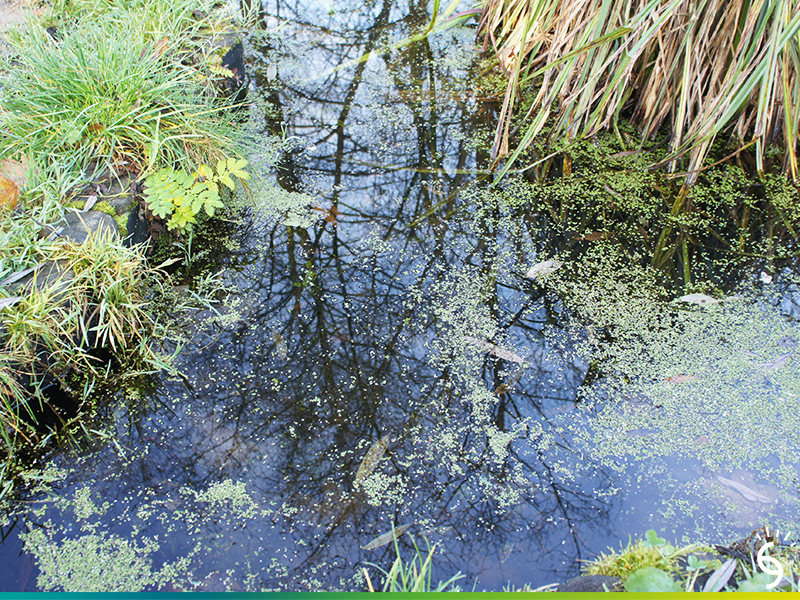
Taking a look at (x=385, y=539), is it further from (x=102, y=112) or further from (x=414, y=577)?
(x=102, y=112)

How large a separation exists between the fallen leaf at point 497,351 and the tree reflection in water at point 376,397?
0.05 ft

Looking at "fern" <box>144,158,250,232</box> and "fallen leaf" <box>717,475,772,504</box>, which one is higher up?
"fern" <box>144,158,250,232</box>

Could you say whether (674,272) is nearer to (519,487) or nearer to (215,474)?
(519,487)

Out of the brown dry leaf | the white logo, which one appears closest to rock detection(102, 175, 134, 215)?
the brown dry leaf

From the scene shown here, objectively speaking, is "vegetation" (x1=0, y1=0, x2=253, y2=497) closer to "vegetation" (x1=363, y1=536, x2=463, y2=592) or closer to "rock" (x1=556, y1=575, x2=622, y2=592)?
"vegetation" (x1=363, y1=536, x2=463, y2=592)

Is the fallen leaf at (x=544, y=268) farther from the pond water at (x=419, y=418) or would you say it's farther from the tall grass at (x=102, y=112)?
the tall grass at (x=102, y=112)

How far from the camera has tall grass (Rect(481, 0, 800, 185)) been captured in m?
1.84

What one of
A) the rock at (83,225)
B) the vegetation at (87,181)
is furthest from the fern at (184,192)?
the rock at (83,225)

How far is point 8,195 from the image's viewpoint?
1.63 metres

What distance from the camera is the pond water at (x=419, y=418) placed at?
1.21m

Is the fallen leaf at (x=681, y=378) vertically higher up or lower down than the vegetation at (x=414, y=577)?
higher up

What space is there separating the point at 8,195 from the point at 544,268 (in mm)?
1633

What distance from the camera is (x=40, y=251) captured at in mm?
1520

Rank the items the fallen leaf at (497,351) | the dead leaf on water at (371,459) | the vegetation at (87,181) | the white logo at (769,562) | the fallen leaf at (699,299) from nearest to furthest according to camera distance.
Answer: the white logo at (769,562) → the dead leaf on water at (371,459) → the vegetation at (87,181) → the fallen leaf at (497,351) → the fallen leaf at (699,299)
